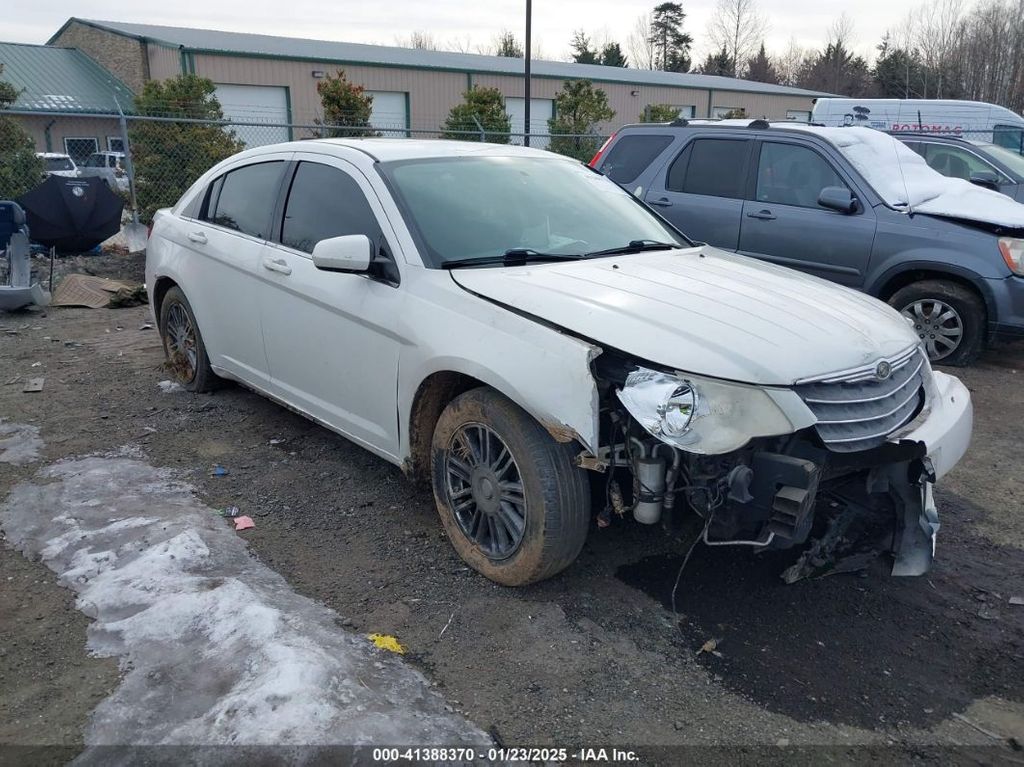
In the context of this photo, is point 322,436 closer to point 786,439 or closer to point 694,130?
point 786,439

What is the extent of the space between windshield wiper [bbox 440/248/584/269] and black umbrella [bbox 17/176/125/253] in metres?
8.04

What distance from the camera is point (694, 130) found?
802 centimetres

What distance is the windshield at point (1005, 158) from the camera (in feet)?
32.4

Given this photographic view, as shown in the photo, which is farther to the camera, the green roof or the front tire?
the green roof

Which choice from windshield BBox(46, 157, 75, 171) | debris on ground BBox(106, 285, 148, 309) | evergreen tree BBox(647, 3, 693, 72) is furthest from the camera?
evergreen tree BBox(647, 3, 693, 72)

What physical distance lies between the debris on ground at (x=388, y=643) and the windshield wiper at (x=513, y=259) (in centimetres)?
159

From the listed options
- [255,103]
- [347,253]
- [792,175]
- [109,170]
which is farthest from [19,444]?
[255,103]

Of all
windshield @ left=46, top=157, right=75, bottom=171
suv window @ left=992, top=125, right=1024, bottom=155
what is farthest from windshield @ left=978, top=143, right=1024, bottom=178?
windshield @ left=46, top=157, right=75, bottom=171

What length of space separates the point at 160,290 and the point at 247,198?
4.80 ft

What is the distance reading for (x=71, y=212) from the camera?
33.1ft

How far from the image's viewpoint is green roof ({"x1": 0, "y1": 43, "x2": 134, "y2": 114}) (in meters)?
29.7

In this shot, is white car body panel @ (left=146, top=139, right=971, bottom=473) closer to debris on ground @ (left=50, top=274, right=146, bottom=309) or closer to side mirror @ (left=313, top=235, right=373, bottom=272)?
side mirror @ (left=313, top=235, right=373, bottom=272)

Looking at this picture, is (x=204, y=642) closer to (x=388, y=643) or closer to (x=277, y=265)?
(x=388, y=643)

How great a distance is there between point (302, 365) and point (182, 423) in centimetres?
153
